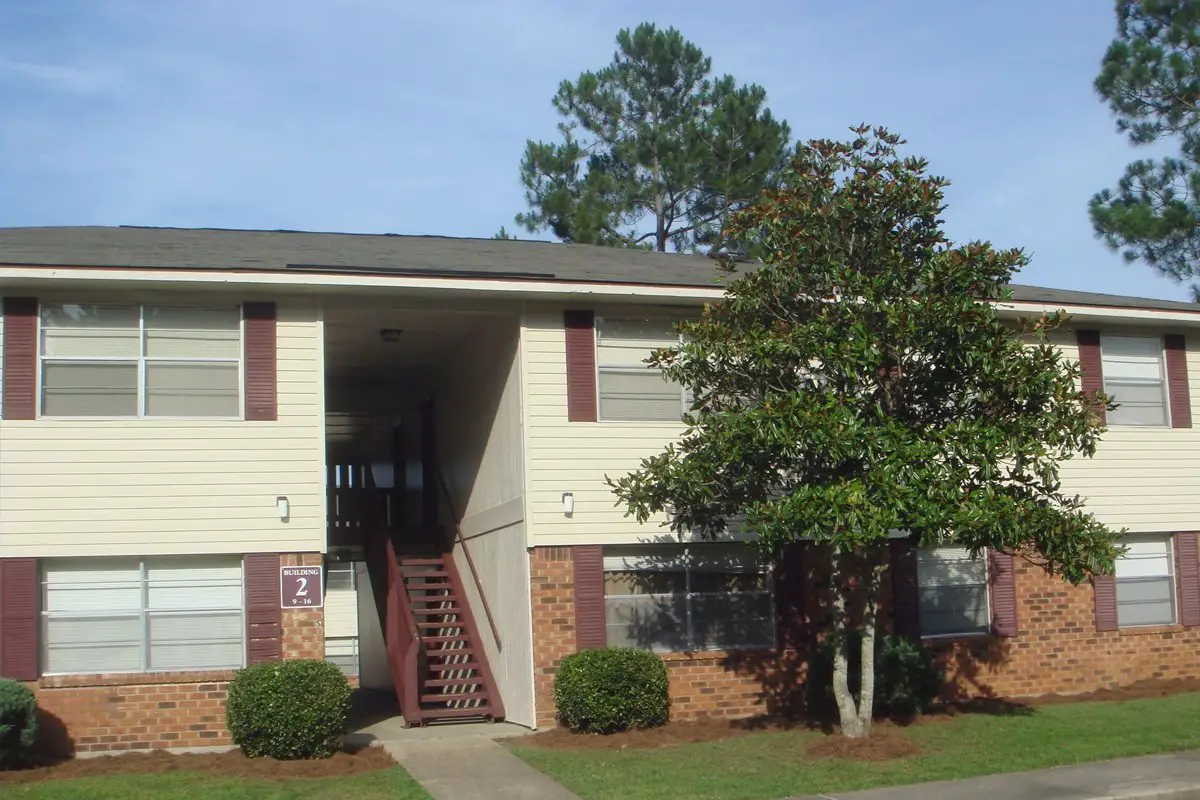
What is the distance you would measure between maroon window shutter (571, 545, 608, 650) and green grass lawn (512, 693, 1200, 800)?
160 centimetres

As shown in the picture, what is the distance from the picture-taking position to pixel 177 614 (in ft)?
47.4

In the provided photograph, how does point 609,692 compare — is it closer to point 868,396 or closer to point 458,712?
point 458,712

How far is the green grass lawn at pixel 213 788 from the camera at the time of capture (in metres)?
11.4

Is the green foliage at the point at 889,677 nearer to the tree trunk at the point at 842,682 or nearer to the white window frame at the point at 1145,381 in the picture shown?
the tree trunk at the point at 842,682

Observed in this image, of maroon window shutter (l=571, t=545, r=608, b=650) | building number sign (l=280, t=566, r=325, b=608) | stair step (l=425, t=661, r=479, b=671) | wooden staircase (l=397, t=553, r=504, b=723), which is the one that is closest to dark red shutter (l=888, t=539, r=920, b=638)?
maroon window shutter (l=571, t=545, r=608, b=650)

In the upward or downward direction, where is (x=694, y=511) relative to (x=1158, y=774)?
upward

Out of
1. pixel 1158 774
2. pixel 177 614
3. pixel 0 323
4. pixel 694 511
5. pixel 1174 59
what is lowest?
pixel 1158 774

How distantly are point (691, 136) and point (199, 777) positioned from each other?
83.7ft

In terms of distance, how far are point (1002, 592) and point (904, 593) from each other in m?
1.41

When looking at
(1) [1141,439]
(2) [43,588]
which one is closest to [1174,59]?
(1) [1141,439]

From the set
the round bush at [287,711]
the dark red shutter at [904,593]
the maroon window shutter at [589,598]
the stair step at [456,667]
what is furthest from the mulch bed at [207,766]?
the dark red shutter at [904,593]

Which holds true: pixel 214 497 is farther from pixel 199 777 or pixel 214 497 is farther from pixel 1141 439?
pixel 1141 439

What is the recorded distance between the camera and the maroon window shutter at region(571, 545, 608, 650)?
50.2 feet

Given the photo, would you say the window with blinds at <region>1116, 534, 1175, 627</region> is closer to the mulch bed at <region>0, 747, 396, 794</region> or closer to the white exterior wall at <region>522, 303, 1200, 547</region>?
the white exterior wall at <region>522, 303, 1200, 547</region>
